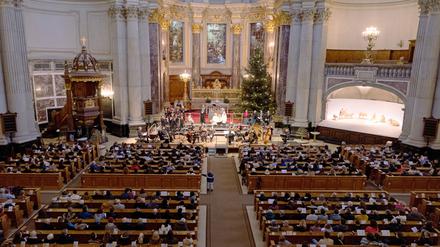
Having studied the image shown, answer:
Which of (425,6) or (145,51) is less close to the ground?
(425,6)

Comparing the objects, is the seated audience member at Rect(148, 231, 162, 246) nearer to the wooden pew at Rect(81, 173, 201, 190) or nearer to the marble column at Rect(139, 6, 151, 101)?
the wooden pew at Rect(81, 173, 201, 190)

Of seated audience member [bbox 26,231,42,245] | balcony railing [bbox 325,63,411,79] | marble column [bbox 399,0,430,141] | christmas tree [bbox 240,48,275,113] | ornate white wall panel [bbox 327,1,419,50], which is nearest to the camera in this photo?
seated audience member [bbox 26,231,42,245]

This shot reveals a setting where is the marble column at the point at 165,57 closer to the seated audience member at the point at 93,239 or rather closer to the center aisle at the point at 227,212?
the center aisle at the point at 227,212

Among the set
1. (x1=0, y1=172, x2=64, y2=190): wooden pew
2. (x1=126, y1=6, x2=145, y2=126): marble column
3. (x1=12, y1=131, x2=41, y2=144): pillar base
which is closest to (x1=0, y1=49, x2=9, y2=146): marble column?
(x1=12, y1=131, x2=41, y2=144): pillar base

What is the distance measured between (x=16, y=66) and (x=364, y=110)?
2545 centimetres

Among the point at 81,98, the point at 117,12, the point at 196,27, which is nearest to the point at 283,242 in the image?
the point at 81,98

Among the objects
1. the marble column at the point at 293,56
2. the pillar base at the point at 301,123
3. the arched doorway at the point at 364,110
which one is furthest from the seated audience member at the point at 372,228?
the marble column at the point at 293,56

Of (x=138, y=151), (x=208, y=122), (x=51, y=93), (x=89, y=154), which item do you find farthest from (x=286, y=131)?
(x=51, y=93)

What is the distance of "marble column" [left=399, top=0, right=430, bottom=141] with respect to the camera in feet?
67.7

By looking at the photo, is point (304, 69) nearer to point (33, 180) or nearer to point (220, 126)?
point (220, 126)

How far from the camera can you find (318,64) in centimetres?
2620

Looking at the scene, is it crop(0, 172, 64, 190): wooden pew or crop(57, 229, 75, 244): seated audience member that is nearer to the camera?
crop(57, 229, 75, 244): seated audience member

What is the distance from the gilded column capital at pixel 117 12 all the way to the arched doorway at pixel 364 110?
54.8 ft

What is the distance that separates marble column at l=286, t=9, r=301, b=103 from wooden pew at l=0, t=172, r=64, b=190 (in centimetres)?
1783
